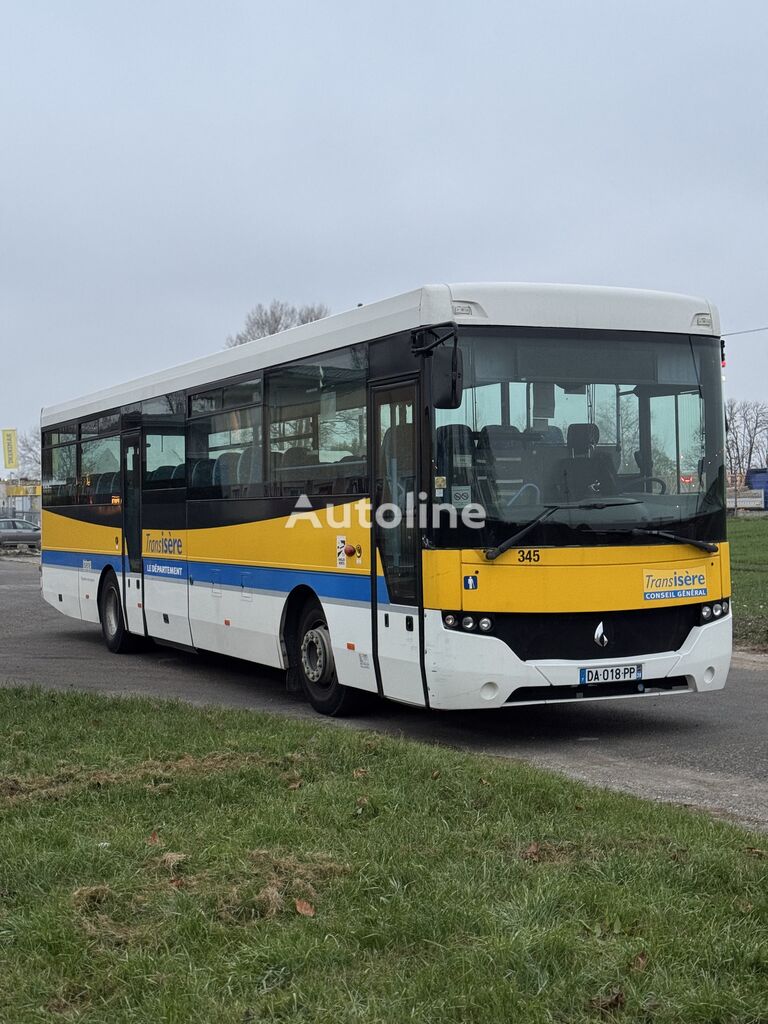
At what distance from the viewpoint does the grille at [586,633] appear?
374 inches

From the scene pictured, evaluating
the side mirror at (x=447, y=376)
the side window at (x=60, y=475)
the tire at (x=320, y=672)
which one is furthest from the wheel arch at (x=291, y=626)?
the side window at (x=60, y=475)

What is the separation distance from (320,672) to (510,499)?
9.07ft

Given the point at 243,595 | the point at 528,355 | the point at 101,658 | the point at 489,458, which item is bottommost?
the point at 101,658

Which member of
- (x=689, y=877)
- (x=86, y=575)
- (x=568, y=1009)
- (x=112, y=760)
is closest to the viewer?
(x=568, y=1009)

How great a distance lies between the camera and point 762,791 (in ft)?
26.3

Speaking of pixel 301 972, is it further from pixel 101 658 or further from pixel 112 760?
pixel 101 658

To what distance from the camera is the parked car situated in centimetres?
5659

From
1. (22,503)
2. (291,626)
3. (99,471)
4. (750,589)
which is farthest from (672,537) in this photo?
(22,503)

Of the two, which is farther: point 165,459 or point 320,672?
point 165,459

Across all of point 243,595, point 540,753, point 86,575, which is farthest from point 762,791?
point 86,575

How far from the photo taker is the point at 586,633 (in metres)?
9.61

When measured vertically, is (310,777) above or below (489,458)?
below

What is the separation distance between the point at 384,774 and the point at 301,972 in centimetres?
303

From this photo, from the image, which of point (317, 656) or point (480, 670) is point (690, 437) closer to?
point (480, 670)
